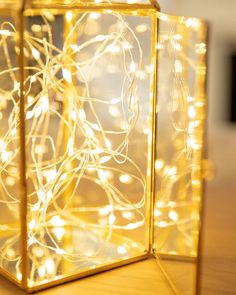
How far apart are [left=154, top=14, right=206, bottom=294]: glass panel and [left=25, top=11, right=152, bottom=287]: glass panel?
5 centimetres

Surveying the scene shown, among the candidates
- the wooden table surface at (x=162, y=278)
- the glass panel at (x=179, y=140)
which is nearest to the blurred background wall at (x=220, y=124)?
the wooden table surface at (x=162, y=278)

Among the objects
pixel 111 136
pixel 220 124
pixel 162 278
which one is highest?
pixel 111 136

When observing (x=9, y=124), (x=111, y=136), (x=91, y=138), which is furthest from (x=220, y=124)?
(x=9, y=124)

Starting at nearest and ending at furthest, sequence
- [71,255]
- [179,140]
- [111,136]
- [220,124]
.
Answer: [179,140] < [71,255] < [111,136] < [220,124]

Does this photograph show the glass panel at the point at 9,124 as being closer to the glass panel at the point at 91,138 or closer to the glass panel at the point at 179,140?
the glass panel at the point at 91,138

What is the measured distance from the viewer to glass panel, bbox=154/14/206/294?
3.91ft

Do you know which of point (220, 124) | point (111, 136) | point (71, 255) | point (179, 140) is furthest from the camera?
point (220, 124)

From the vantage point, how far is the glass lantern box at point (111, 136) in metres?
1.27

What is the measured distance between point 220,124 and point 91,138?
60.7 inches

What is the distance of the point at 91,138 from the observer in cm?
150

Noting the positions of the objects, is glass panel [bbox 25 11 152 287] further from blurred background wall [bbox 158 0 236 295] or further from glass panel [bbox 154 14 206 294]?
blurred background wall [bbox 158 0 236 295]

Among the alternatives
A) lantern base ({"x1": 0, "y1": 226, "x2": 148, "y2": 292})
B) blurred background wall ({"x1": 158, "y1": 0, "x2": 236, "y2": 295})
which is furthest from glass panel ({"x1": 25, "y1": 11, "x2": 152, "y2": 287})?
blurred background wall ({"x1": 158, "y1": 0, "x2": 236, "y2": 295})

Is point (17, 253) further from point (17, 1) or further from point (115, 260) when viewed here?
point (17, 1)

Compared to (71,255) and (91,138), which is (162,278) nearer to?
(71,255)
